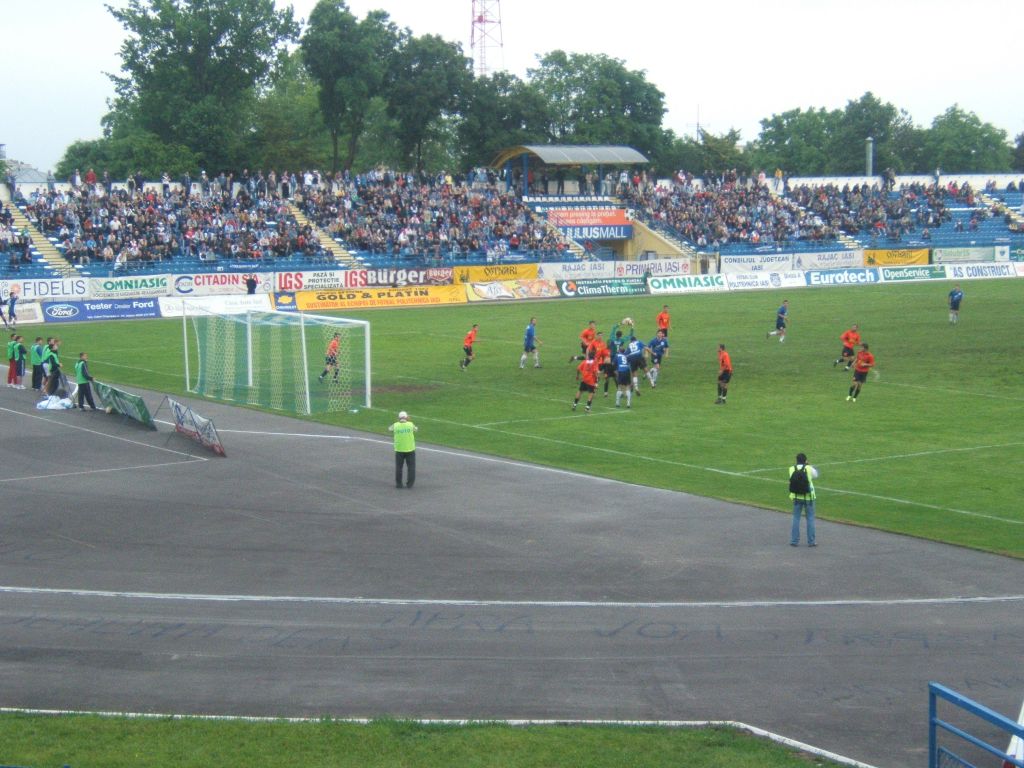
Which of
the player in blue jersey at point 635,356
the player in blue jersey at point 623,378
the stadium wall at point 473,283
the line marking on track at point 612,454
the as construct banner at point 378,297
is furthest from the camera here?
the as construct banner at point 378,297

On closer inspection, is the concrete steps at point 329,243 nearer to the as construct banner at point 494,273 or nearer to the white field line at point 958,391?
the as construct banner at point 494,273

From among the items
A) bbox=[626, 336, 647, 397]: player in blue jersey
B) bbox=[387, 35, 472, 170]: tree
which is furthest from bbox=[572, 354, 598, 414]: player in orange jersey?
bbox=[387, 35, 472, 170]: tree

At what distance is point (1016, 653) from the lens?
14.4 m

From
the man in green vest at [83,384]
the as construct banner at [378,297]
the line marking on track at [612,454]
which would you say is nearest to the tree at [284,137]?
the as construct banner at [378,297]

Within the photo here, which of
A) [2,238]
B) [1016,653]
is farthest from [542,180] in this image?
[1016,653]

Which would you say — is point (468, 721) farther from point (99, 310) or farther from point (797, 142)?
point (797, 142)

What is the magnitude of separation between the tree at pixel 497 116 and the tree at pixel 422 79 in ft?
6.63

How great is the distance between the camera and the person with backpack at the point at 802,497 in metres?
19.5

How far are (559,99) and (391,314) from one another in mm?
60148

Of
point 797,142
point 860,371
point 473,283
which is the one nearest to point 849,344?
point 860,371

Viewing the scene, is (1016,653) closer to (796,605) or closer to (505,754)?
(796,605)

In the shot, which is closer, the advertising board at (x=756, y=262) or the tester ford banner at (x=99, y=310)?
the tester ford banner at (x=99, y=310)

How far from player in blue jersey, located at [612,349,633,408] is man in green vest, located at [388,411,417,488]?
10.7 m

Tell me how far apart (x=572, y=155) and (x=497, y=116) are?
10.0 m
